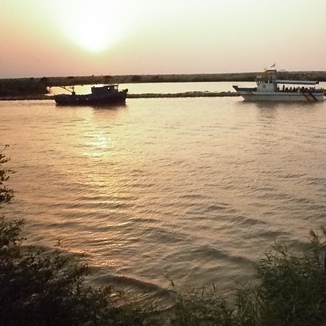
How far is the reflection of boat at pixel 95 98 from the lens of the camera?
6253 cm

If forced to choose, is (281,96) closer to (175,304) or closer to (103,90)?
(103,90)

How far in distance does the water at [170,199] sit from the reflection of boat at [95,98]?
31.6 metres

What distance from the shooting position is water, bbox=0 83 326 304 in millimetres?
9945

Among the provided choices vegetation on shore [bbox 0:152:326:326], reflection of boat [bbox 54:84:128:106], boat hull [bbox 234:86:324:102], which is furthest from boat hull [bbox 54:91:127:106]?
vegetation on shore [bbox 0:152:326:326]

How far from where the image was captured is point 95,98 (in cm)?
6256

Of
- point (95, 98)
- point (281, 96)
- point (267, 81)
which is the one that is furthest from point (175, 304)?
point (95, 98)

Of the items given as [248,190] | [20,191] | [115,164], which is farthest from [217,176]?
[20,191]

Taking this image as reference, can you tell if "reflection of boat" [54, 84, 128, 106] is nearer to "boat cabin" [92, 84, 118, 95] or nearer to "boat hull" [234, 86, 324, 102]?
"boat cabin" [92, 84, 118, 95]

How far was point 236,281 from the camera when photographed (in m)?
8.62

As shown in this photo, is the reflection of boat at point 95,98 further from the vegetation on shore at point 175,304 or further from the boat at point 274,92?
the vegetation on shore at point 175,304

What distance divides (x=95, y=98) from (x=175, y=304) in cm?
5703

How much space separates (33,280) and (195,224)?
540 cm

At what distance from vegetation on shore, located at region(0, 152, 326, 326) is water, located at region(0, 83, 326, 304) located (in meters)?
1.31

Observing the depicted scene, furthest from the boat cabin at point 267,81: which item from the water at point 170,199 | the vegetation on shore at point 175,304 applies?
the vegetation on shore at point 175,304
